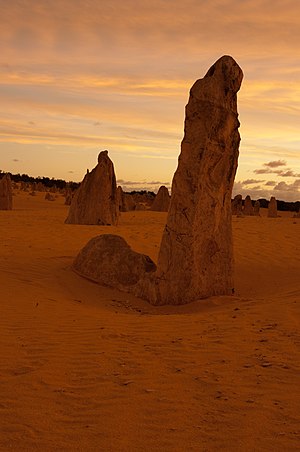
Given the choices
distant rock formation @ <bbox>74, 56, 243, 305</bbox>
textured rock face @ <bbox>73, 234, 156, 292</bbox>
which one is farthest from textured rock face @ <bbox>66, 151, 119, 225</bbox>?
distant rock formation @ <bbox>74, 56, 243, 305</bbox>

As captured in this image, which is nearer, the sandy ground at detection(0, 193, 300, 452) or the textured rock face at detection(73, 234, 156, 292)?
the sandy ground at detection(0, 193, 300, 452)

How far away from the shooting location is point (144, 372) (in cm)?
405

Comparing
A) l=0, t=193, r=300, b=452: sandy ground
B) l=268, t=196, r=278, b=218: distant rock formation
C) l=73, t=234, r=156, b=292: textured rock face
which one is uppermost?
l=268, t=196, r=278, b=218: distant rock formation

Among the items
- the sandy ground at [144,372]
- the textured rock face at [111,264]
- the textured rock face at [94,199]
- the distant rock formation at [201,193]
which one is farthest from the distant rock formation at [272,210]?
the distant rock formation at [201,193]

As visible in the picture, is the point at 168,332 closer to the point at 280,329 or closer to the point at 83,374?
the point at 280,329

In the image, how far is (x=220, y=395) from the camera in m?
3.59

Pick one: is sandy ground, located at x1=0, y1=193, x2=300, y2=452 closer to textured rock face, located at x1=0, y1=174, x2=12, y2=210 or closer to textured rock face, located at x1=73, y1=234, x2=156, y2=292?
textured rock face, located at x1=73, y1=234, x2=156, y2=292

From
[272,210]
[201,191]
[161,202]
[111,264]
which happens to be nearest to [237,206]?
[272,210]

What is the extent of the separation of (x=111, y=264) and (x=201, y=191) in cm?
230

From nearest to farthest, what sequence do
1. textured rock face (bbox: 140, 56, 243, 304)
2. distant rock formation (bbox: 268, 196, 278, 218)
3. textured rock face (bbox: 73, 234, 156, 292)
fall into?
textured rock face (bbox: 140, 56, 243, 304) → textured rock face (bbox: 73, 234, 156, 292) → distant rock formation (bbox: 268, 196, 278, 218)

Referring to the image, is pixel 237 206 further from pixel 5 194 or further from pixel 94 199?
pixel 94 199

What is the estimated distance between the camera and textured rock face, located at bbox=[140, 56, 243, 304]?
707 cm

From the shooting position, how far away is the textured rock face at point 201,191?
7074 millimetres

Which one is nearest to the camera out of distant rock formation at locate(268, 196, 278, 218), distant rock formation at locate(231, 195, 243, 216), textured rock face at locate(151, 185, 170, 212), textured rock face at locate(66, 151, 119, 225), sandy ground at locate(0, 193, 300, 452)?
sandy ground at locate(0, 193, 300, 452)
